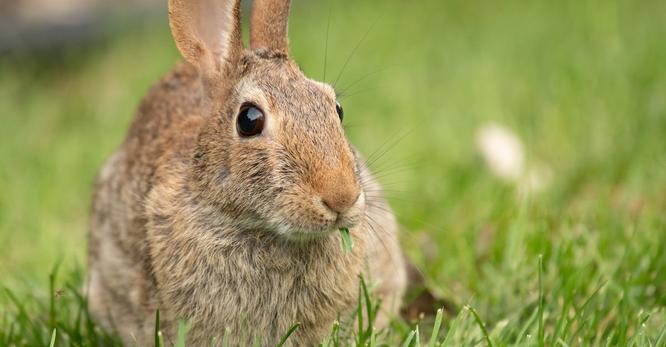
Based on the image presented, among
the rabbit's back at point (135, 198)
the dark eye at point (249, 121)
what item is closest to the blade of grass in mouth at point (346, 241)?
the dark eye at point (249, 121)

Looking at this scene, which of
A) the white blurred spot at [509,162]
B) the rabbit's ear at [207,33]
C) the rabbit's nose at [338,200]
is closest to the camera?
the rabbit's nose at [338,200]

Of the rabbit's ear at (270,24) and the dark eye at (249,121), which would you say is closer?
the dark eye at (249,121)

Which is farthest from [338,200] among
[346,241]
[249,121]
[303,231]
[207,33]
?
[207,33]

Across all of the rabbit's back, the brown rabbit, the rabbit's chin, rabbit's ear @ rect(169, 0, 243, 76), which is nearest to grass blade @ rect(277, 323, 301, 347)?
the brown rabbit

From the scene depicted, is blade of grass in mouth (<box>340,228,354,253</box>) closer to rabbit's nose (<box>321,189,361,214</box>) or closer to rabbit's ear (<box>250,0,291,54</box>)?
rabbit's nose (<box>321,189,361,214</box>)

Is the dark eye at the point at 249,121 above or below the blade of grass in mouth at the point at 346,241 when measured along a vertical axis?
above

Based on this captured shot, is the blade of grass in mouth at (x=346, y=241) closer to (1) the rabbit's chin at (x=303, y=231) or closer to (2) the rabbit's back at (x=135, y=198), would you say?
(1) the rabbit's chin at (x=303, y=231)

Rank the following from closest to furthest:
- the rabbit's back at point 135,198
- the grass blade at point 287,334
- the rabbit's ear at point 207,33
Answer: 1. the grass blade at point 287,334
2. the rabbit's ear at point 207,33
3. the rabbit's back at point 135,198
